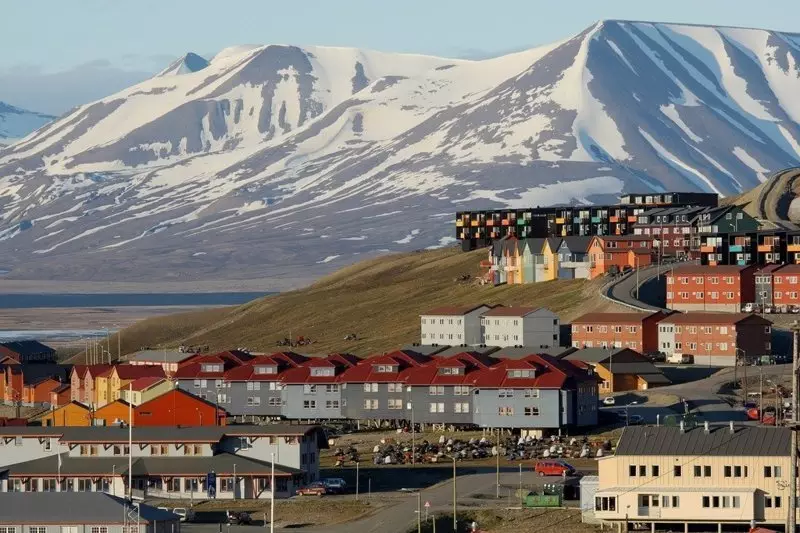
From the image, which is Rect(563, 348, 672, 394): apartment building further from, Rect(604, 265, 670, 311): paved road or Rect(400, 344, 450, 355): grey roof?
Rect(604, 265, 670, 311): paved road

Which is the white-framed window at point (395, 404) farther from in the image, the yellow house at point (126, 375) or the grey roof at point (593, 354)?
the yellow house at point (126, 375)

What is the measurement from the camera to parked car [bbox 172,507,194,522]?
3100 inches

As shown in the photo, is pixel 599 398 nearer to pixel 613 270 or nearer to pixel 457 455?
pixel 457 455

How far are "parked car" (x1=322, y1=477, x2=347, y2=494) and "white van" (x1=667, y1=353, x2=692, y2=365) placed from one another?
51835 mm

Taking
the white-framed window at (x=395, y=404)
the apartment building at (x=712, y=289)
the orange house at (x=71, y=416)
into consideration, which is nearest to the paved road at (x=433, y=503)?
the white-framed window at (x=395, y=404)

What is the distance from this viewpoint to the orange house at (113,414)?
10483cm

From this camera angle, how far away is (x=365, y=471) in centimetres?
9412

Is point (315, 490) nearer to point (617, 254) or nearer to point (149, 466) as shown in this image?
point (149, 466)

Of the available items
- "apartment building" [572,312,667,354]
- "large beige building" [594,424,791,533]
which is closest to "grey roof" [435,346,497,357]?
"apartment building" [572,312,667,354]

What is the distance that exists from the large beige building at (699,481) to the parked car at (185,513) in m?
15.1

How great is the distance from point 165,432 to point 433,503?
16286mm

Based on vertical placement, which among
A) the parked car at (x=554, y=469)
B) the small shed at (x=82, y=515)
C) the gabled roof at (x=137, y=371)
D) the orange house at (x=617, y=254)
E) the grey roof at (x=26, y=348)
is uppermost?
the orange house at (x=617, y=254)

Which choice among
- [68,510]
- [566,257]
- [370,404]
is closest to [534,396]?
[370,404]

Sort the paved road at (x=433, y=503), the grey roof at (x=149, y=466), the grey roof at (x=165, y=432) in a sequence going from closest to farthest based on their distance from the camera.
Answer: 1. the paved road at (x=433, y=503)
2. the grey roof at (x=149, y=466)
3. the grey roof at (x=165, y=432)
